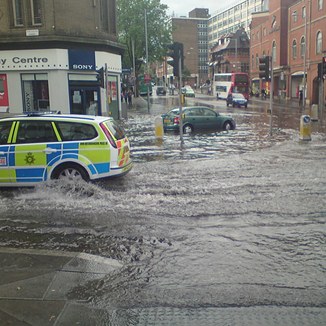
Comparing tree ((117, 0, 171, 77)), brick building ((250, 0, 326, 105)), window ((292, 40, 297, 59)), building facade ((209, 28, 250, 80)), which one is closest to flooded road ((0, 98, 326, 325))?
brick building ((250, 0, 326, 105))

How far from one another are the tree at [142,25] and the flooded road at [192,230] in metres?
55.8

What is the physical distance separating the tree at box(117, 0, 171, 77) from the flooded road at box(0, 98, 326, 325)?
183 ft

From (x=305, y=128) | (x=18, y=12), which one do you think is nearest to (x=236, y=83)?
(x=18, y=12)

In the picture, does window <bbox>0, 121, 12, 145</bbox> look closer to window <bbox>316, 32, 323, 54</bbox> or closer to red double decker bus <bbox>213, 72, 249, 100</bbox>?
window <bbox>316, 32, 323, 54</bbox>

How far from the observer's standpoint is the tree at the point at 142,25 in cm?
6494

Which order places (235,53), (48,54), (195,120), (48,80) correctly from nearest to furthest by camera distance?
(195,120) < (48,54) < (48,80) < (235,53)

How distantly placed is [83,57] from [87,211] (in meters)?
18.3

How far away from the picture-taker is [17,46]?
24.0 meters

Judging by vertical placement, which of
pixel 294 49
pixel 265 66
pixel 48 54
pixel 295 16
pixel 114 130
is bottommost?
pixel 114 130

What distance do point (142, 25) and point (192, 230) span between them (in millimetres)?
62083

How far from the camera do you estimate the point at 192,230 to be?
22.7 feet

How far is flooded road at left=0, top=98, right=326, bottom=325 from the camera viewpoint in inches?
187

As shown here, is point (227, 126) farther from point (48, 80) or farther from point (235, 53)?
point (235, 53)

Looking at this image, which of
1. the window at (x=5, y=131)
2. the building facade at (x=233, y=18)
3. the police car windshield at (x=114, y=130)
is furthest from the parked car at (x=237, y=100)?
the building facade at (x=233, y=18)
